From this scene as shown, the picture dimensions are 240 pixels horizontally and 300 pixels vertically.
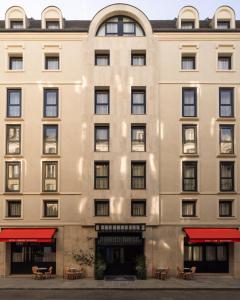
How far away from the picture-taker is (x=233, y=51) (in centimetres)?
3019

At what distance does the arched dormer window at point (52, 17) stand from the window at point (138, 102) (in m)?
8.80

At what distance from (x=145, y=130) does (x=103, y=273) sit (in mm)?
11930

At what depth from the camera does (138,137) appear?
29656mm

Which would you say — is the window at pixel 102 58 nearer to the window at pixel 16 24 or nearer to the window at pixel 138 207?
the window at pixel 16 24

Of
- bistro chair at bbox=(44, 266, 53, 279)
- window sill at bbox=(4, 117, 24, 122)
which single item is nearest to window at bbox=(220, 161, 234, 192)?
bistro chair at bbox=(44, 266, 53, 279)

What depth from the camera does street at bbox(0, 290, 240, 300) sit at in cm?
2227

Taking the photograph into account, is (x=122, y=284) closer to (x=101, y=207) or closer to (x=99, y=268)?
(x=99, y=268)

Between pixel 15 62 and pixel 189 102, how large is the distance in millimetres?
15343

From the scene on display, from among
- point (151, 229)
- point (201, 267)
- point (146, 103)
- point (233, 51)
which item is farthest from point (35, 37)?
point (201, 267)

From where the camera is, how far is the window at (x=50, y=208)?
2931 cm

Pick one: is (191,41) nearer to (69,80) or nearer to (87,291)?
(69,80)

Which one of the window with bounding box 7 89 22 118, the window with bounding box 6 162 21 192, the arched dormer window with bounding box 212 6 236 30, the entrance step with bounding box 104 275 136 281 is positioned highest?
the arched dormer window with bounding box 212 6 236 30

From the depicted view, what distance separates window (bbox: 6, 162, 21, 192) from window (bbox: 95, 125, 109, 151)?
675 cm

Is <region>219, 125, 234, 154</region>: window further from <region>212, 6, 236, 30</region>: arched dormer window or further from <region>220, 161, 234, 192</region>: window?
<region>212, 6, 236, 30</region>: arched dormer window
